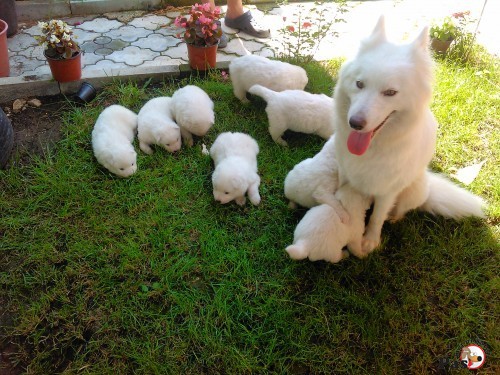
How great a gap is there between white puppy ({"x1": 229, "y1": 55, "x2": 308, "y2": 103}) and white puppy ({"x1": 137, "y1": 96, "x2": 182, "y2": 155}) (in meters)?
0.78

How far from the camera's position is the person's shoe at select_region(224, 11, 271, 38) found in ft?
16.9

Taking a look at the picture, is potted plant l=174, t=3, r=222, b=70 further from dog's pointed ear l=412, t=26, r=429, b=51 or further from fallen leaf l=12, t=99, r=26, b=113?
dog's pointed ear l=412, t=26, r=429, b=51

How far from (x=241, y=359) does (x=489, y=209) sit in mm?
2236

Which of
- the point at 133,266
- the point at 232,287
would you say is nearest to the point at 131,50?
the point at 133,266

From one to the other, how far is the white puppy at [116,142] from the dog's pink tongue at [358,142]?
1.76m

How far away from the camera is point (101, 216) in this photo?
2896 millimetres

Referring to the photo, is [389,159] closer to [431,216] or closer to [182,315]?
[431,216]

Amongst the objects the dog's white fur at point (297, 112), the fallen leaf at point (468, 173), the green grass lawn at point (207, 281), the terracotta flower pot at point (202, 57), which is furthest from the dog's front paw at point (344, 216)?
the terracotta flower pot at point (202, 57)

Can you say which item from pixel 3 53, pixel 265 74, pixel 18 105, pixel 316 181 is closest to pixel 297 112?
pixel 265 74

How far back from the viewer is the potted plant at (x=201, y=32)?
3.94m

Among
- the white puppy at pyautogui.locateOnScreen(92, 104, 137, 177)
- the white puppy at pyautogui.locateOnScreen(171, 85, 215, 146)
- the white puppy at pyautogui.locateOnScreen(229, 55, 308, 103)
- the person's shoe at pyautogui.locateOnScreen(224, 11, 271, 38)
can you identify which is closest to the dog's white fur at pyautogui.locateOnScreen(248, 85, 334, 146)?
the white puppy at pyautogui.locateOnScreen(229, 55, 308, 103)

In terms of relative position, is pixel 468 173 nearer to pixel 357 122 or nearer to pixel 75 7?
pixel 357 122

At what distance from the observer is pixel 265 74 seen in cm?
366

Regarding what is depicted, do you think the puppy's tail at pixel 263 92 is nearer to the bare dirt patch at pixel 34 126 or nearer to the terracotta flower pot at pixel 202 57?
the terracotta flower pot at pixel 202 57
